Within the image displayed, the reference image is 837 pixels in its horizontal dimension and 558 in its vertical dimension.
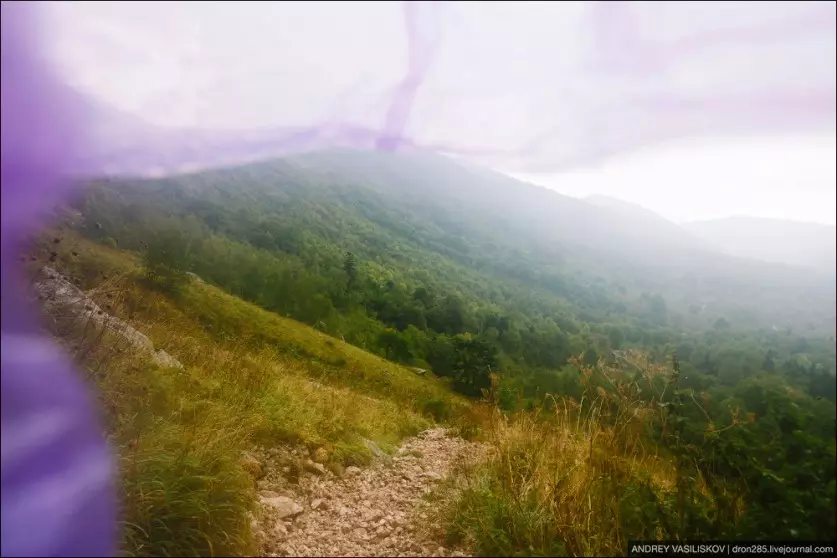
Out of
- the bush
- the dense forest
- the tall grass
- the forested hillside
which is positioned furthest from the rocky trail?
the bush

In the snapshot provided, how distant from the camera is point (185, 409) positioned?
4.77m

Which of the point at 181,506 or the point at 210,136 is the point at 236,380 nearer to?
the point at 181,506

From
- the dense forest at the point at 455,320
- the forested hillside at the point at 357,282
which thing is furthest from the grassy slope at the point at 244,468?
the forested hillside at the point at 357,282

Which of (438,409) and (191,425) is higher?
(191,425)

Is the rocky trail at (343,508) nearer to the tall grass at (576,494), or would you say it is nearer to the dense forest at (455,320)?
the tall grass at (576,494)

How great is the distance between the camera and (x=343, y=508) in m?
4.77

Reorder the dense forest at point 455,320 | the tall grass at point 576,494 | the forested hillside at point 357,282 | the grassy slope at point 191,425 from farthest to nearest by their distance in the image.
Answer: 1. the forested hillside at point 357,282
2. the tall grass at point 576,494
3. the grassy slope at point 191,425
4. the dense forest at point 455,320

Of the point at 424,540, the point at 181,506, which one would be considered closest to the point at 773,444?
the point at 424,540

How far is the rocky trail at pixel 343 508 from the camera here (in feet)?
12.7

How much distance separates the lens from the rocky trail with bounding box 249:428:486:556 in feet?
12.7

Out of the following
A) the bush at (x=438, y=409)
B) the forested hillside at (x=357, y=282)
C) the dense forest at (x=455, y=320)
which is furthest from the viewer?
the forested hillside at (x=357, y=282)

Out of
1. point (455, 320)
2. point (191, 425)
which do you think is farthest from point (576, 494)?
point (455, 320)

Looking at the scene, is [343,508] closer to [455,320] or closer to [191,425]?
[191,425]

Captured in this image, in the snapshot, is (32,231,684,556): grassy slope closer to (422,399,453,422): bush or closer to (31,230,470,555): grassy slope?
(31,230,470,555): grassy slope
